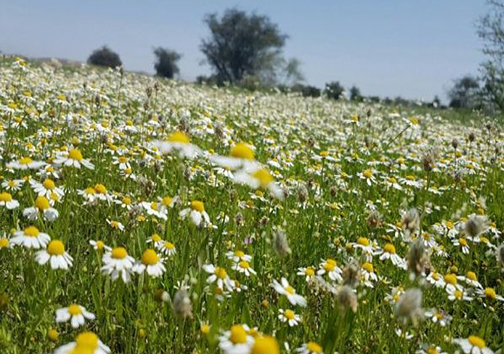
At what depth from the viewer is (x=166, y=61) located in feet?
198

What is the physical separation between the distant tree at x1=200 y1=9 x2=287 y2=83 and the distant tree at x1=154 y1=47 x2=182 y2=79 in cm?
598

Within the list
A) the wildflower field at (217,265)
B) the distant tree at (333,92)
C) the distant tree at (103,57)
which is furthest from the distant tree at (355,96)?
the distant tree at (103,57)

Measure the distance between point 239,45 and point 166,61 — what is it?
1075 cm

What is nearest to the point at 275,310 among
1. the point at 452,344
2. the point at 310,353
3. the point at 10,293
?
the point at 310,353

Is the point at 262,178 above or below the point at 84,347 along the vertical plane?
above

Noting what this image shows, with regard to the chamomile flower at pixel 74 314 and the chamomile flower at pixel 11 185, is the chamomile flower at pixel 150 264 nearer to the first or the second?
the chamomile flower at pixel 74 314

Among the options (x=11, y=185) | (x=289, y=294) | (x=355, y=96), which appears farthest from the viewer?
(x=355, y=96)

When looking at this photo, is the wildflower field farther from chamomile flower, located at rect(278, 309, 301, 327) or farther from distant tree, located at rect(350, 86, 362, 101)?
distant tree, located at rect(350, 86, 362, 101)

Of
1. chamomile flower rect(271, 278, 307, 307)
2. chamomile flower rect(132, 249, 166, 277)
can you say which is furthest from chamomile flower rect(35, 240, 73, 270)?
chamomile flower rect(271, 278, 307, 307)

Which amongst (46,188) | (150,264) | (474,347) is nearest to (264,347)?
(150,264)

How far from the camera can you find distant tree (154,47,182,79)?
60.2 metres

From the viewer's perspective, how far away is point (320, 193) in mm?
4980

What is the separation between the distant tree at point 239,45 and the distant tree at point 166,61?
19.6 feet

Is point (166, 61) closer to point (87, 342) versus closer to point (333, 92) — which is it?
point (333, 92)
